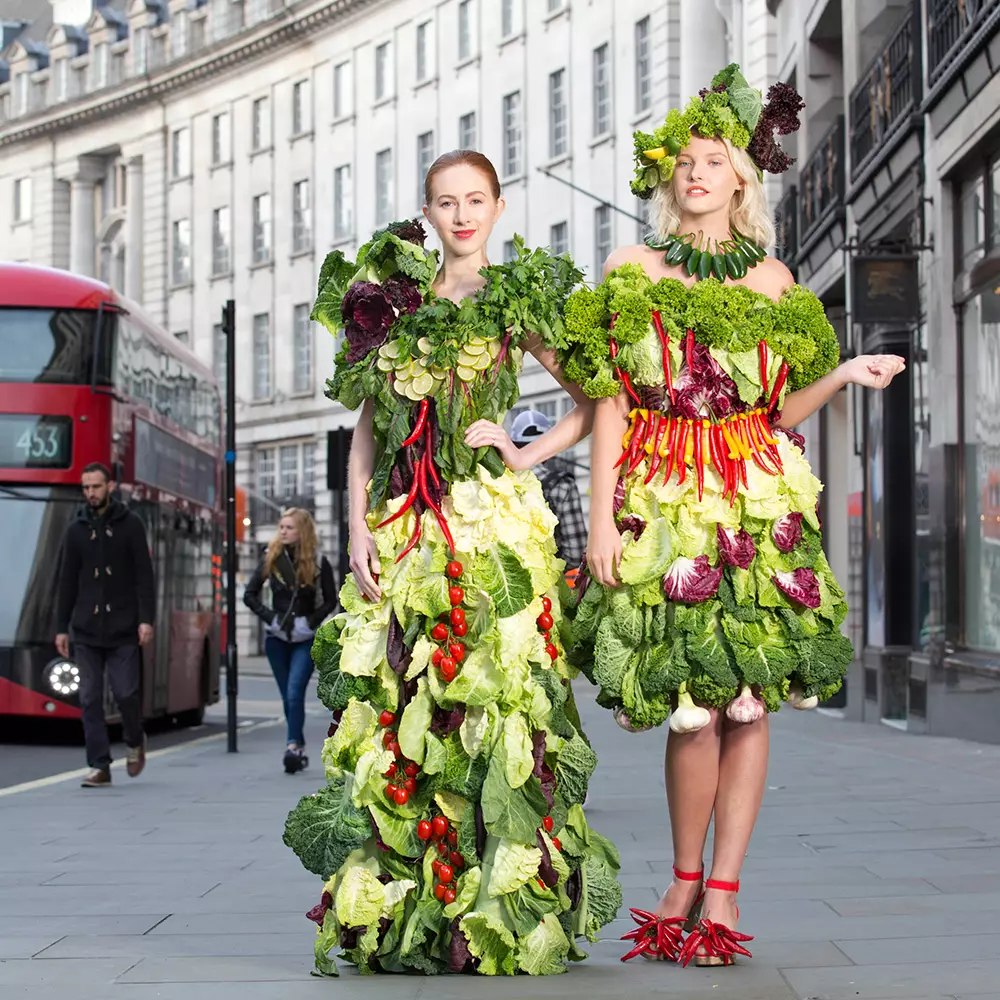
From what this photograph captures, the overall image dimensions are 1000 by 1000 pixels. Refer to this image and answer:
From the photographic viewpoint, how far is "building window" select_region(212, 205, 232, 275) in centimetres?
6003

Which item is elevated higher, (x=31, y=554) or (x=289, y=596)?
(x=31, y=554)

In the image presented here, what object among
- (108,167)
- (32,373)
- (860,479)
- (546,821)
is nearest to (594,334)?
(546,821)

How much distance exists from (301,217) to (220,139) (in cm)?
602

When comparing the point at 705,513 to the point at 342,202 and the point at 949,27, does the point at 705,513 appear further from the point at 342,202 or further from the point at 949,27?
the point at 342,202

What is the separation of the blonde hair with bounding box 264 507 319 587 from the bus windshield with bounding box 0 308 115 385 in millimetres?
3953

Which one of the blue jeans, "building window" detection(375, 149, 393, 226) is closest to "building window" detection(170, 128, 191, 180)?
"building window" detection(375, 149, 393, 226)

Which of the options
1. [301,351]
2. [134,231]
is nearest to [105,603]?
[301,351]

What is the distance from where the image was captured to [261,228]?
5841 centimetres

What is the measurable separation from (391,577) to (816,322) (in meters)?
1.23

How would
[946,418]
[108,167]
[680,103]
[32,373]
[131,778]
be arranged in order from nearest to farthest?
[131,778] < [946,418] < [32,373] < [680,103] < [108,167]

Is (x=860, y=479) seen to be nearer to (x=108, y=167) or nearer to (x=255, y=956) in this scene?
(x=255, y=956)

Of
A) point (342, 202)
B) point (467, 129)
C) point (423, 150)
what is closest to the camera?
point (467, 129)

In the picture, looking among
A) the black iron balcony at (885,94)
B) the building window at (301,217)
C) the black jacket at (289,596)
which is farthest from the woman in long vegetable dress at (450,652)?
the building window at (301,217)

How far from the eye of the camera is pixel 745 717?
4727 millimetres
